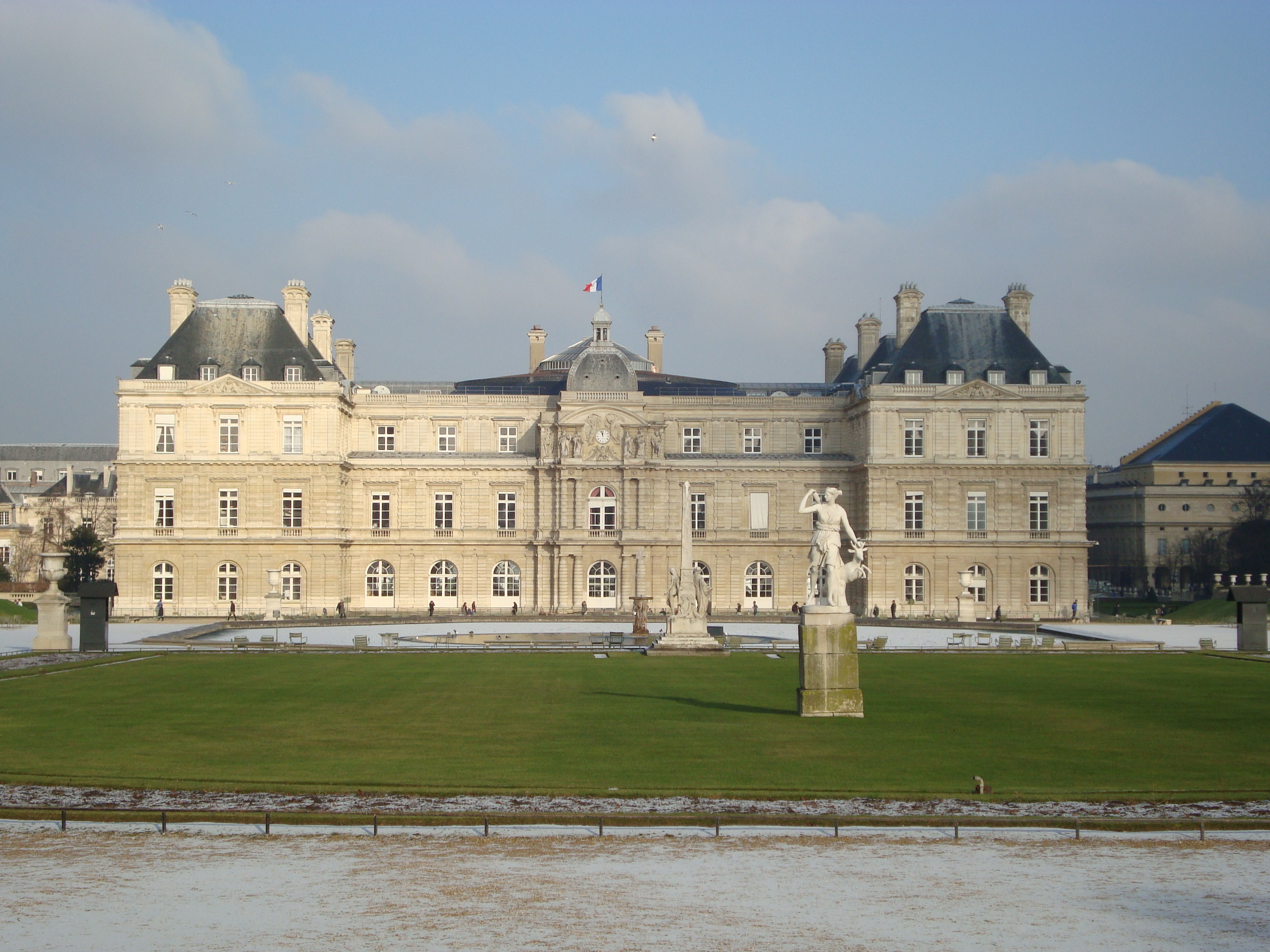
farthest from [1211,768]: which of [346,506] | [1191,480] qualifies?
[1191,480]

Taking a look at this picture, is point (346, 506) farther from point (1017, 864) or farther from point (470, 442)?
point (1017, 864)

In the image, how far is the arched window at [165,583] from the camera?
6806 cm

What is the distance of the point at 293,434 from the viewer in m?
68.8

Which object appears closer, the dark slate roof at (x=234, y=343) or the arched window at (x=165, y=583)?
the arched window at (x=165, y=583)

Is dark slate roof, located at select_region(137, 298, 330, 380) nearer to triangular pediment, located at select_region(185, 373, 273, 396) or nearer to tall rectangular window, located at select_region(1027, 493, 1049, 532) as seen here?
triangular pediment, located at select_region(185, 373, 273, 396)

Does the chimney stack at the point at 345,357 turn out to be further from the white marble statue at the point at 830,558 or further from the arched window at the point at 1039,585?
the white marble statue at the point at 830,558

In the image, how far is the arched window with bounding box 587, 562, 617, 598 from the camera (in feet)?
233

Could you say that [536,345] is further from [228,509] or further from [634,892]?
[634,892]

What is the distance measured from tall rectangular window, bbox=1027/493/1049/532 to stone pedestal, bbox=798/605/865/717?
154 ft

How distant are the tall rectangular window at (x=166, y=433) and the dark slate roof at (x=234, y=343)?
217 centimetres

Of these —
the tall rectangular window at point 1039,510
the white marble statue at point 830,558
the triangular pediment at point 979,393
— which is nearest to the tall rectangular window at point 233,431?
the triangular pediment at point 979,393

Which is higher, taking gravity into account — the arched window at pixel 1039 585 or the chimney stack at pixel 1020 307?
the chimney stack at pixel 1020 307

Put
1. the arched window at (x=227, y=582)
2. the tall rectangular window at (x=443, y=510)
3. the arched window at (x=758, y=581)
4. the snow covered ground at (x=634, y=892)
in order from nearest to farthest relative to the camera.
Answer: the snow covered ground at (x=634, y=892)
the arched window at (x=227, y=582)
the arched window at (x=758, y=581)
the tall rectangular window at (x=443, y=510)

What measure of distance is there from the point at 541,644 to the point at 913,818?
104 feet
